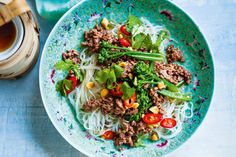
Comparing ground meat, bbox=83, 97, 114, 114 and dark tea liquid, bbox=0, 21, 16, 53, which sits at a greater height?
dark tea liquid, bbox=0, 21, 16, 53

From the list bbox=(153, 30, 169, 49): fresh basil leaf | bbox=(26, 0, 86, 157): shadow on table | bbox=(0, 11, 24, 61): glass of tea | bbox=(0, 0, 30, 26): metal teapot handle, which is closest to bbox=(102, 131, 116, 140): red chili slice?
bbox=(26, 0, 86, 157): shadow on table

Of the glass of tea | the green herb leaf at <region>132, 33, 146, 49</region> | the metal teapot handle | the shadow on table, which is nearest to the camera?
the metal teapot handle

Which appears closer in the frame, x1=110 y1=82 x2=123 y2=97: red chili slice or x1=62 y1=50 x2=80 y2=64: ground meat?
x1=110 y1=82 x2=123 y2=97: red chili slice

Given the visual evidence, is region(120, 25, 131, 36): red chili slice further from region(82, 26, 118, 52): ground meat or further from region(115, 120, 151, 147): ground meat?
region(115, 120, 151, 147): ground meat

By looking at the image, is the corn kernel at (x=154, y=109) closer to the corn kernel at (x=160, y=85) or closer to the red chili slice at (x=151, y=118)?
the red chili slice at (x=151, y=118)

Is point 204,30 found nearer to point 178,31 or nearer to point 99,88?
point 178,31

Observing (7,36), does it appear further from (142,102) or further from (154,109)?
(154,109)

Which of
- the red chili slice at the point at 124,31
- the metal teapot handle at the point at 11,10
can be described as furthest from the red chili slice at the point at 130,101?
the metal teapot handle at the point at 11,10
